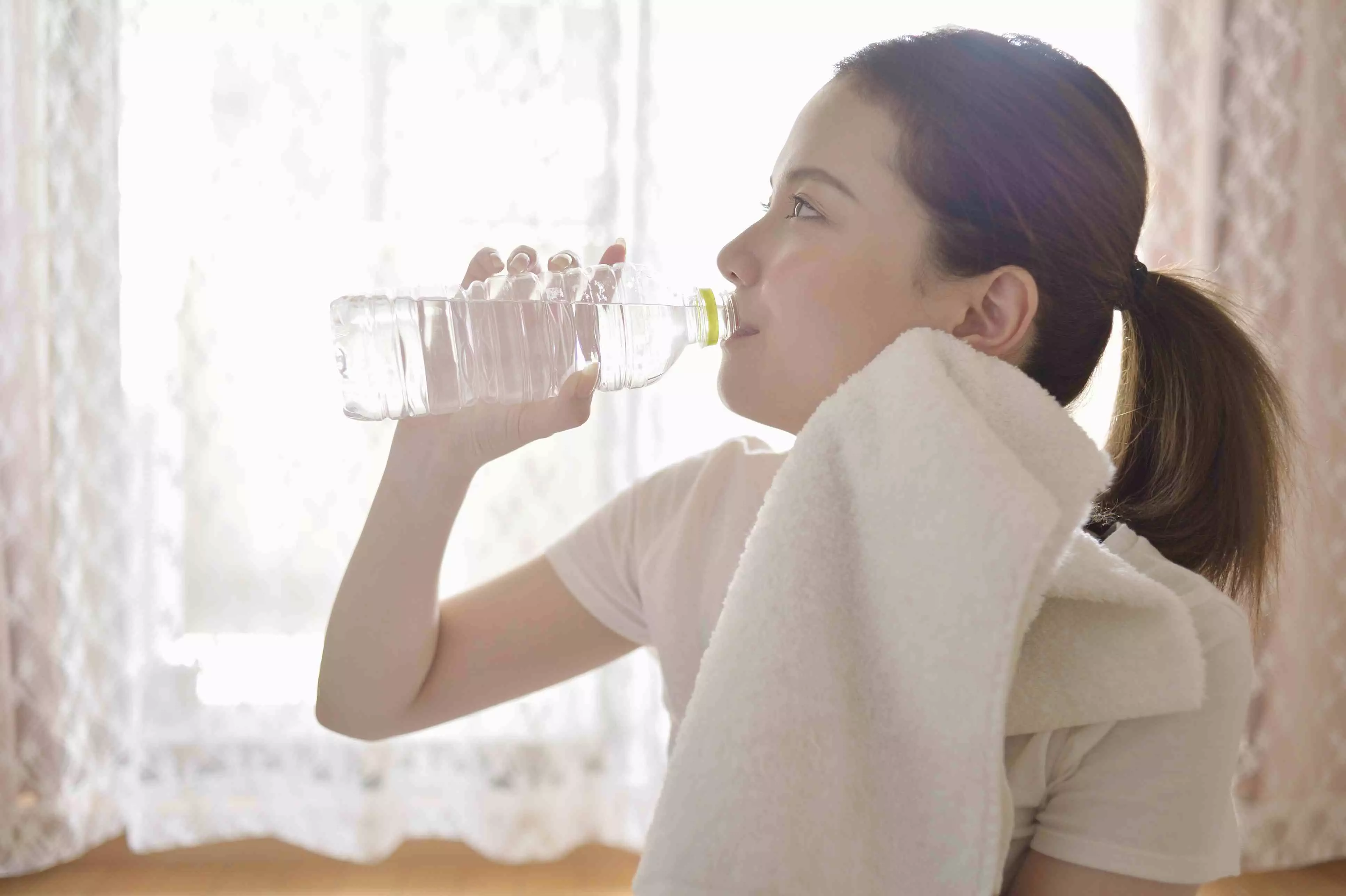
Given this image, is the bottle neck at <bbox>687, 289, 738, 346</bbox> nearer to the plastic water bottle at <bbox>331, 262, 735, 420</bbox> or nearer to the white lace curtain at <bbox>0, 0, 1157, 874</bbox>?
the plastic water bottle at <bbox>331, 262, 735, 420</bbox>

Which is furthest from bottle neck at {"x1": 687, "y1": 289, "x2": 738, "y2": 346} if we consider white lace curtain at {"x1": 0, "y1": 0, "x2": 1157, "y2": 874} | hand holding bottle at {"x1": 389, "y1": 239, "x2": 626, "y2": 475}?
white lace curtain at {"x1": 0, "y1": 0, "x2": 1157, "y2": 874}

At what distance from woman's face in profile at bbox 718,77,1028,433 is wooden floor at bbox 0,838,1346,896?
123 centimetres

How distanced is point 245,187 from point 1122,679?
1.64 m

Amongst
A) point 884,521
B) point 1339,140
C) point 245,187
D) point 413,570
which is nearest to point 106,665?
point 245,187

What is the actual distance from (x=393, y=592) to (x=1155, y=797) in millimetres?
685

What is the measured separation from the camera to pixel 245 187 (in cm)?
182

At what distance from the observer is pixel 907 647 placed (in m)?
0.70

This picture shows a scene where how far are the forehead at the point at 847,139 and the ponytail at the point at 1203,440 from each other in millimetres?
291

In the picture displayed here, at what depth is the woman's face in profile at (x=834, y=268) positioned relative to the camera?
894 millimetres

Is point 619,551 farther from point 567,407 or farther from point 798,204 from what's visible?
point 798,204

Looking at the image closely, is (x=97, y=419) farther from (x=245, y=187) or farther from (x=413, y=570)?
(x=413, y=570)

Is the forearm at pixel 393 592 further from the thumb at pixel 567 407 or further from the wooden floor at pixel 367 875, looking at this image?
the wooden floor at pixel 367 875

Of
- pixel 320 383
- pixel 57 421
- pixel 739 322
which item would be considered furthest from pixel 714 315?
pixel 57 421

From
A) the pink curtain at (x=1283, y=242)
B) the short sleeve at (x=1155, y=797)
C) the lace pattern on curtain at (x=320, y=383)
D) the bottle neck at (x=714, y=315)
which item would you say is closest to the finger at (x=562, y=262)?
the bottle neck at (x=714, y=315)
